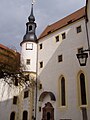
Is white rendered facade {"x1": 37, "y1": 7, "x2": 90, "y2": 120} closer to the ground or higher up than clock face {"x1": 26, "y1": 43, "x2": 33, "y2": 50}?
closer to the ground

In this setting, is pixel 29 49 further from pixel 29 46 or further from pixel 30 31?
pixel 30 31

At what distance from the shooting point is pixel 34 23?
111 ft

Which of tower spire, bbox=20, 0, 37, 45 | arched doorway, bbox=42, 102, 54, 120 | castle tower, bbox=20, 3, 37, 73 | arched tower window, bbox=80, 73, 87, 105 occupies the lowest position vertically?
arched doorway, bbox=42, 102, 54, 120

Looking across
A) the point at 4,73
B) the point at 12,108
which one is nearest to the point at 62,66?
the point at 12,108

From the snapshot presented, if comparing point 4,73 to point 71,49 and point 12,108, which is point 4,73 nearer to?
point 71,49

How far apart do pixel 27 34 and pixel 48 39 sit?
492cm

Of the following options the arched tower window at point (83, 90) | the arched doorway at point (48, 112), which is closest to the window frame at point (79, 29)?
the arched tower window at point (83, 90)

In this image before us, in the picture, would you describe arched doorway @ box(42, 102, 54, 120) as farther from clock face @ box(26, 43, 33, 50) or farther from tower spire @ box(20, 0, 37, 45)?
tower spire @ box(20, 0, 37, 45)

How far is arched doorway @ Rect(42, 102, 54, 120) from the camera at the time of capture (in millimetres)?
23359

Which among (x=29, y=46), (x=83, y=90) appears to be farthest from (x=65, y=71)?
(x=29, y=46)

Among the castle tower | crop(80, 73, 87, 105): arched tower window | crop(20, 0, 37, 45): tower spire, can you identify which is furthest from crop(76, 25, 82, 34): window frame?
crop(20, 0, 37, 45): tower spire

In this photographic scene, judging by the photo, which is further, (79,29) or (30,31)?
(30,31)

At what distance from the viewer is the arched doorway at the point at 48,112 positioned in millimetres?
23359

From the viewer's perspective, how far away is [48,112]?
927 inches
